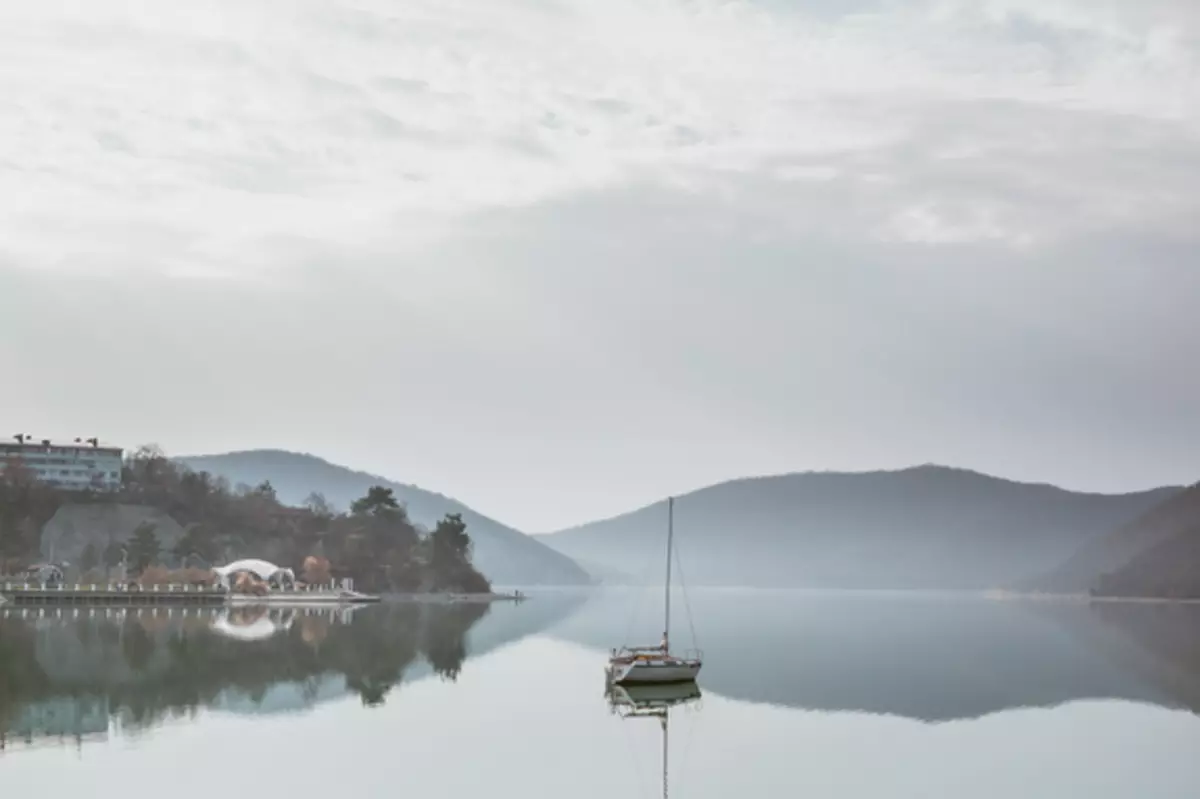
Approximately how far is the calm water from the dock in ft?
202

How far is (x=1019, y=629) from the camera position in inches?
6048

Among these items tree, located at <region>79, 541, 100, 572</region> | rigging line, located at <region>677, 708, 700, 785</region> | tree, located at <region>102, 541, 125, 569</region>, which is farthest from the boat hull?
tree, located at <region>102, 541, 125, 569</region>

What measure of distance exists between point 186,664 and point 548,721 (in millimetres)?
27442

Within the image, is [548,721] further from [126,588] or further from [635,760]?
[126,588]

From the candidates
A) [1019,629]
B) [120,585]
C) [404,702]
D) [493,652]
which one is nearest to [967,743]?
[404,702]

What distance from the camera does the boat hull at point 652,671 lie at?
227ft

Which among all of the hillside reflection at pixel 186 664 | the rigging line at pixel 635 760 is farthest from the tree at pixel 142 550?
the rigging line at pixel 635 760

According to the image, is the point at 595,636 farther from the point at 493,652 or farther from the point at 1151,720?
the point at 1151,720

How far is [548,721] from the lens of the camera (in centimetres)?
5688

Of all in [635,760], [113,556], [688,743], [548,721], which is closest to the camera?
[635,760]

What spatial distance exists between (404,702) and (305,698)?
160 inches

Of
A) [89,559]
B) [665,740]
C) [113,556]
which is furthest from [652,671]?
[113,556]

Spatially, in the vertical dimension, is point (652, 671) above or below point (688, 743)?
above

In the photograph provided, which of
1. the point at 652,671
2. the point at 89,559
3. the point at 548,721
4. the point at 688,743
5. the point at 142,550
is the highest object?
the point at 142,550
